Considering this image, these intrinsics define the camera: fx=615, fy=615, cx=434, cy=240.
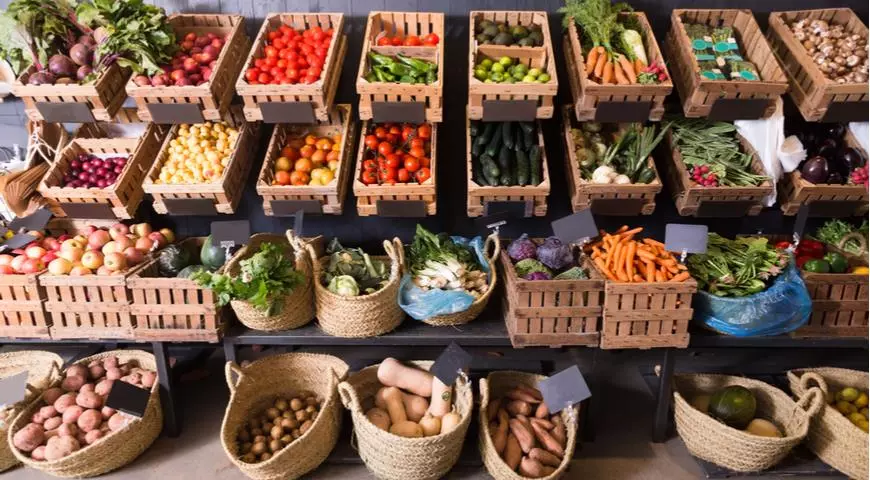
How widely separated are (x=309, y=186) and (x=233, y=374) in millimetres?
980

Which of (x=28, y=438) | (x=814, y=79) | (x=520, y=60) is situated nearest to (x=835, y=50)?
(x=814, y=79)

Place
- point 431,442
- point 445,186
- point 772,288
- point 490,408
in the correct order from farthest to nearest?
point 445,186 → point 490,408 → point 772,288 → point 431,442

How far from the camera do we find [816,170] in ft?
9.38

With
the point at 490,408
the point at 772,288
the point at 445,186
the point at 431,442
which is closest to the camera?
the point at 431,442

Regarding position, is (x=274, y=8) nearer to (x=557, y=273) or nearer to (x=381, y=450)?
(x=557, y=273)

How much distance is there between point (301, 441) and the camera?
106 inches

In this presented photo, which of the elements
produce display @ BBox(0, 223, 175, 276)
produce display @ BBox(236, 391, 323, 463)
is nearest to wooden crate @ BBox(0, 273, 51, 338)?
produce display @ BBox(0, 223, 175, 276)

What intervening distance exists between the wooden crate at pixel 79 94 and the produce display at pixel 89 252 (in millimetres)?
646

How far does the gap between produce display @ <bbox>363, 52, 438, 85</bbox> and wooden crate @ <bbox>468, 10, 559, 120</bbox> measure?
0.19 m

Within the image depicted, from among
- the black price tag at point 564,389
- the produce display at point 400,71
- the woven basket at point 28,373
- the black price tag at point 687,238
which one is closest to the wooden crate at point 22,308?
the woven basket at point 28,373

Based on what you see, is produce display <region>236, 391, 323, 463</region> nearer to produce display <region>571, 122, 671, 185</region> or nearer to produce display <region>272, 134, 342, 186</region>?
produce display <region>272, 134, 342, 186</region>

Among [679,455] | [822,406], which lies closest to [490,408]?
[679,455]

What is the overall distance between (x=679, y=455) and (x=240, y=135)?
268 cm

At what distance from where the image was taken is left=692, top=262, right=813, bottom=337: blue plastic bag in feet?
8.98
